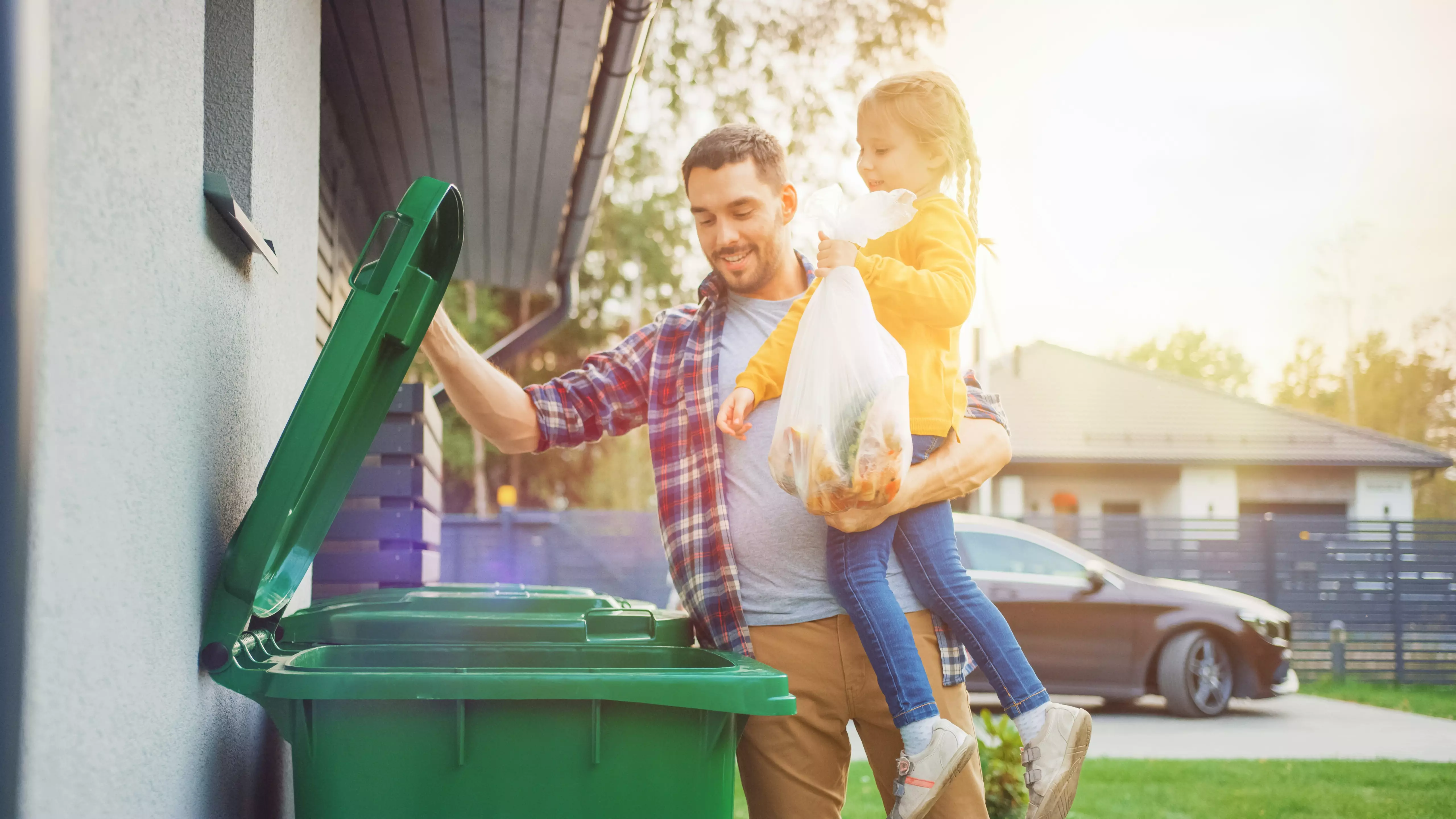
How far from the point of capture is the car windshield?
8.90 meters

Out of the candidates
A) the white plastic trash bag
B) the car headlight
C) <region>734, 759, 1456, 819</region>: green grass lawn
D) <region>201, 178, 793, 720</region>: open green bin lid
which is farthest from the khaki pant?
the car headlight

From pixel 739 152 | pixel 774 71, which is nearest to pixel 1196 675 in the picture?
pixel 739 152

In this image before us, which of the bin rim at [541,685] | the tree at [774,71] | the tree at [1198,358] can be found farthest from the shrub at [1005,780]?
the tree at [1198,358]

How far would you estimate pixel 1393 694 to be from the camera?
1108 cm

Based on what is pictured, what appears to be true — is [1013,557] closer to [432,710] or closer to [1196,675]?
[1196,675]

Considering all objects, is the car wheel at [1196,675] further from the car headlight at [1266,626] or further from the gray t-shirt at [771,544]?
the gray t-shirt at [771,544]

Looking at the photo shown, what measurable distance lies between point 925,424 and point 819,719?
2.28 feet

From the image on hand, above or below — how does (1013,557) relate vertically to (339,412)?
below

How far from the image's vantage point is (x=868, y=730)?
241cm

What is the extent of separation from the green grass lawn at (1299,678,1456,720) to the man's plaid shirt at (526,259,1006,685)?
9733mm

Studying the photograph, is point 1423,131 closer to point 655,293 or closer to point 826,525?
point 655,293

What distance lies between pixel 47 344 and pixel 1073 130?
63.5 ft

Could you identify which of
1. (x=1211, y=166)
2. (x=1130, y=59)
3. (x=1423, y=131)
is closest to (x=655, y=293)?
(x=1130, y=59)

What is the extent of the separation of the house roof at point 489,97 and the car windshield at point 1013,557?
458cm
